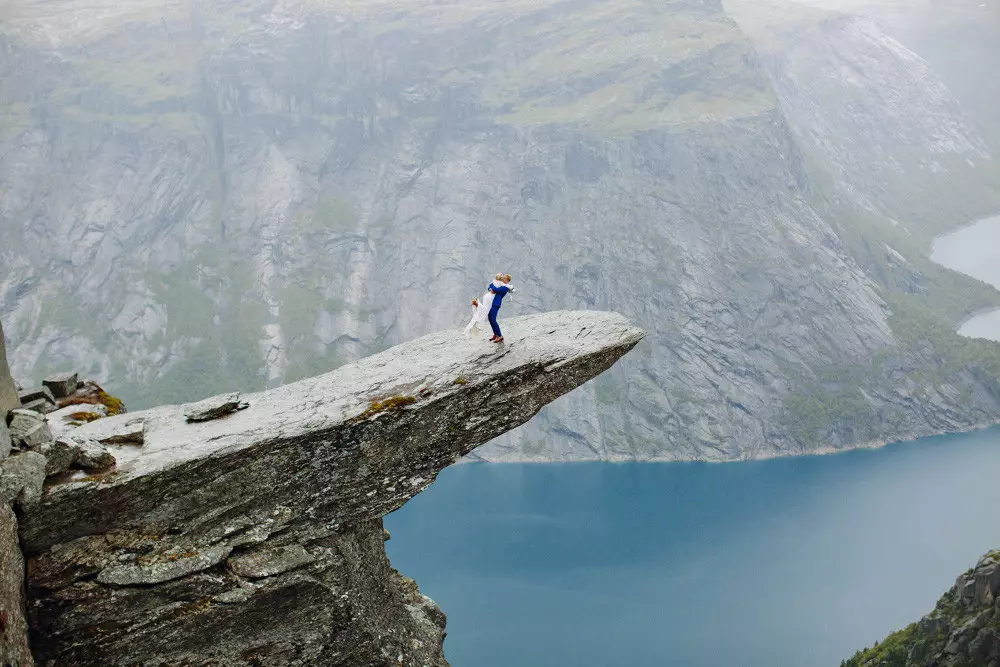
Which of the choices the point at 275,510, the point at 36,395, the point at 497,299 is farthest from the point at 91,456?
the point at 497,299

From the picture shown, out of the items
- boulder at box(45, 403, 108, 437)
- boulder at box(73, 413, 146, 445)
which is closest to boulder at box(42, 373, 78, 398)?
boulder at box(45, 403, 108, 437)

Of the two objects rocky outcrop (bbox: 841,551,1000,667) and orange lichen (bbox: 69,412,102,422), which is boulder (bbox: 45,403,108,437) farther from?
rocky outcrop (bbox: 841,551,1000,667)

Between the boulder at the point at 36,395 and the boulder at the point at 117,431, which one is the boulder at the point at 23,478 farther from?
the boulder at the point at 36,395

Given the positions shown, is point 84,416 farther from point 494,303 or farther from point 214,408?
point 494,303

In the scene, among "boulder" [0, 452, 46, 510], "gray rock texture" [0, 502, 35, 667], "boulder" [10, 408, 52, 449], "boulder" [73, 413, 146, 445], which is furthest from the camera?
"boulder" [73, 413, 146, 445]

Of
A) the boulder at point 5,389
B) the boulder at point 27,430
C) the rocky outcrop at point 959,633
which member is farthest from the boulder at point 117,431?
the rocky outcrop at point 959,633

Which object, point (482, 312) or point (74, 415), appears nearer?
point (482, 312)

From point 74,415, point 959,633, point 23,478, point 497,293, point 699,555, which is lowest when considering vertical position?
point 699,555
